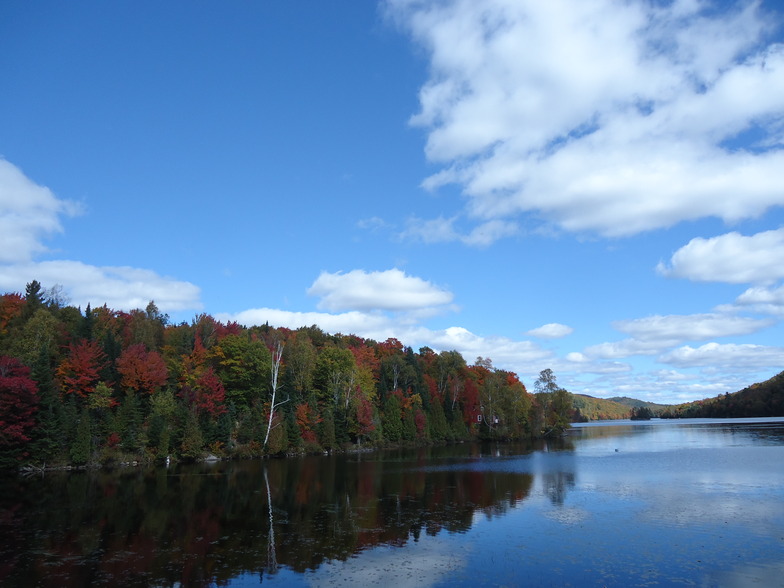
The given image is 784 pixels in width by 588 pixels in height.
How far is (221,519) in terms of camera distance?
84.8 feet

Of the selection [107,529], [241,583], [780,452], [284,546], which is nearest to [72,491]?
[107,529]

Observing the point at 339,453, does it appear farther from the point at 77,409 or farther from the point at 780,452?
the point at 780,452

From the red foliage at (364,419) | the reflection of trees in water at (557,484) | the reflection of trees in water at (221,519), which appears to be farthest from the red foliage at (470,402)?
the reflection of trees in water at (557,484)

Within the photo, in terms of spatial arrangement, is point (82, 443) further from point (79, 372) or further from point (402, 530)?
point (402, 530)

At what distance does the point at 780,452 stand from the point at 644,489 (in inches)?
1384

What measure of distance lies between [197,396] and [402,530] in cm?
4614

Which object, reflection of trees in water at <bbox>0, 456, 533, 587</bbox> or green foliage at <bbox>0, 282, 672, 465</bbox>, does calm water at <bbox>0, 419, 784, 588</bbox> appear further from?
green foliage at <bbox>0, 282, 672, 465</bbox>

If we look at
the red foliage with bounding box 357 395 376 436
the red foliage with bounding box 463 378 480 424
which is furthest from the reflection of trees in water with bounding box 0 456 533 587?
the red foliage with bounding box 463 378 480 424

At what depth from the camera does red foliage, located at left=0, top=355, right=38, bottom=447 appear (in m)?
46.6

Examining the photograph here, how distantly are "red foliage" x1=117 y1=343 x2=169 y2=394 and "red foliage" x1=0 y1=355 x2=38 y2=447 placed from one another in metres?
12.5

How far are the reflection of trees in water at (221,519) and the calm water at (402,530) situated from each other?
0.11 metres

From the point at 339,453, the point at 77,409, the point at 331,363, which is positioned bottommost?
→ the point at 339,453

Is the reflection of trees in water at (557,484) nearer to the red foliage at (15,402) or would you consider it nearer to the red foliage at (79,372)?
the red foliage at (15,402)

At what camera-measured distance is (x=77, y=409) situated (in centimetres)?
5753
